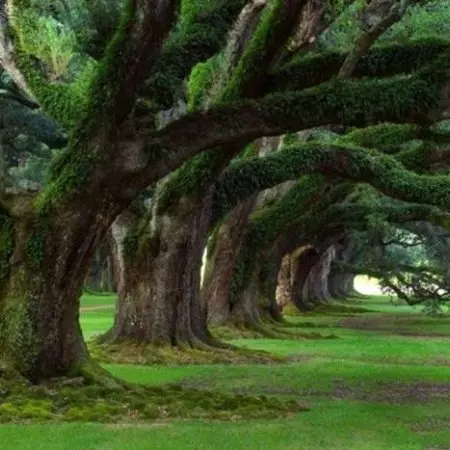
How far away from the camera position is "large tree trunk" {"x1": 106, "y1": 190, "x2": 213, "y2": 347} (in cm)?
1919

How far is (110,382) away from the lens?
509 inches

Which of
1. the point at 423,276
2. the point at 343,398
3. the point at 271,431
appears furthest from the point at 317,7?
the point at 423,276

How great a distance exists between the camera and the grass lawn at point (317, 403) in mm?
9727

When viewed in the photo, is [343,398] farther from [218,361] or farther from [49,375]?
[218,361]

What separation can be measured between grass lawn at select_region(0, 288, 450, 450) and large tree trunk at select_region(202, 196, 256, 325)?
1.43 metres

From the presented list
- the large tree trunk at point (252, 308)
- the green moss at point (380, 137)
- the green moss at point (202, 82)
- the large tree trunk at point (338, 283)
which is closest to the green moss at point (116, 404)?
the green moss at point (202, 82)

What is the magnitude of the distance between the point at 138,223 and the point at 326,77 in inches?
274

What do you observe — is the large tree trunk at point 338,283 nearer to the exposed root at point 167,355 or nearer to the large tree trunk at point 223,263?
the large tree trunk at point 223,263

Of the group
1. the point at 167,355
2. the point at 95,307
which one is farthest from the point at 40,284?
the point at 95,307

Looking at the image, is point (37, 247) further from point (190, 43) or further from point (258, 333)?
point (258, 333)

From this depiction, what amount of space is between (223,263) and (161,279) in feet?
23.4

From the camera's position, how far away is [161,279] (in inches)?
757

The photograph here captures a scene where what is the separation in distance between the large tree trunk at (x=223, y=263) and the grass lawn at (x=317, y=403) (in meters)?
1.43

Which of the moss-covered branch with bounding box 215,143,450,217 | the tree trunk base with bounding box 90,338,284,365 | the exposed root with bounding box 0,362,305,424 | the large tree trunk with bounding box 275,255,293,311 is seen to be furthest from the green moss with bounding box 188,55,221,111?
the large tree trunk with bounding box 275,255,293,311
